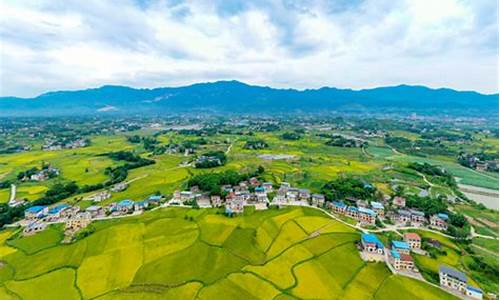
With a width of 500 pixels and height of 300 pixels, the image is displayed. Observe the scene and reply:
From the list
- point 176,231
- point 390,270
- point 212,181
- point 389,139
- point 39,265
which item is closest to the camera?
point 390,270

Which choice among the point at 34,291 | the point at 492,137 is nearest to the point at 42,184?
the point at 34,291

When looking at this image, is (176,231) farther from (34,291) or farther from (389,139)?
(389,139)

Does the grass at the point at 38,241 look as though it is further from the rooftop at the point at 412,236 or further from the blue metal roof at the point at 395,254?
the rooftop at the point at 412,236

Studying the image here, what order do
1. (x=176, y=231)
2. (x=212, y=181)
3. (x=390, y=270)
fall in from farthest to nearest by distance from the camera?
(x=212, y=181) < (x=176, y=231) < (x=390, y=270)

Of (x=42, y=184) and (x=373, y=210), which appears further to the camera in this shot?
(x=42, y=184)

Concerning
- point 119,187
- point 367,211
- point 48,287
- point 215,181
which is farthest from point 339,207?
point 119,187

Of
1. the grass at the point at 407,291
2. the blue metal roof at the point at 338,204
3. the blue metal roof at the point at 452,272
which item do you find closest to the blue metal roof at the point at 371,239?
the grass at the point at 407,291

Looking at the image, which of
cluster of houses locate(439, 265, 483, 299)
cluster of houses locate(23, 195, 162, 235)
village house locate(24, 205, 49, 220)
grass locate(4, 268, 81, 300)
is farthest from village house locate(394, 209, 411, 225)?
village house locate(24, 205, 49, 220)
